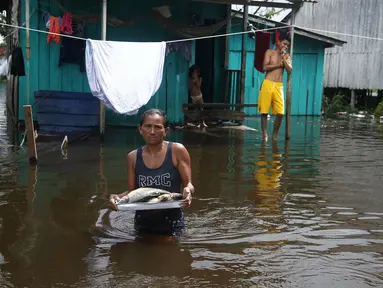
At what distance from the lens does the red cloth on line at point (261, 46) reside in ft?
36.6

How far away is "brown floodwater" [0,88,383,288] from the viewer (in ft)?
11.3

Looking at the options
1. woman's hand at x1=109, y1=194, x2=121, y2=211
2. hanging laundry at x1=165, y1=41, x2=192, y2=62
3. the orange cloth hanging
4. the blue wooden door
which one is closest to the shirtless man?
hanging laundry at x1=165, y1=41, x2=192, y2=62

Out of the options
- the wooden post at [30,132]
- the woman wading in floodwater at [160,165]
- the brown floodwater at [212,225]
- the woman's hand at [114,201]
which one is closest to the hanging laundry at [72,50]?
the brown floodwater at [212,225]

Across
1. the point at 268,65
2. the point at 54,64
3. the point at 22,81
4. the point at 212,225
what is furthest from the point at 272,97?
the point at 212,225

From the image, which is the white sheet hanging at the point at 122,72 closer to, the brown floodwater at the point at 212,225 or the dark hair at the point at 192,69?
the brown floodwater at the point at 212,225

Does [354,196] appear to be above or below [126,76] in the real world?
below

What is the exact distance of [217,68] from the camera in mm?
14078

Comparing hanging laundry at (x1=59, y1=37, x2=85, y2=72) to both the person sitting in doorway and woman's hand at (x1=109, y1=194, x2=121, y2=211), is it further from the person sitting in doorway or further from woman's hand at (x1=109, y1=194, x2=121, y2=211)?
woman's hand at (x1=109, y1=194, x2=121, y2=211)

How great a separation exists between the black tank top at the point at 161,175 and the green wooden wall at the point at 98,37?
6907 mm

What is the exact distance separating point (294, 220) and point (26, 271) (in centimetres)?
244

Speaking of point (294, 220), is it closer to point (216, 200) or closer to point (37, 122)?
point (216, 200)

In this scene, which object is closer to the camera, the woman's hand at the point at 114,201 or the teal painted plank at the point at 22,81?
the woman's hand at the point at 114,201

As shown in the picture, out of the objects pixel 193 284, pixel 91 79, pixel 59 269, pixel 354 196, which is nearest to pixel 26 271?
pixel 59 269

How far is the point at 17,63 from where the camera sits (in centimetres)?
998
